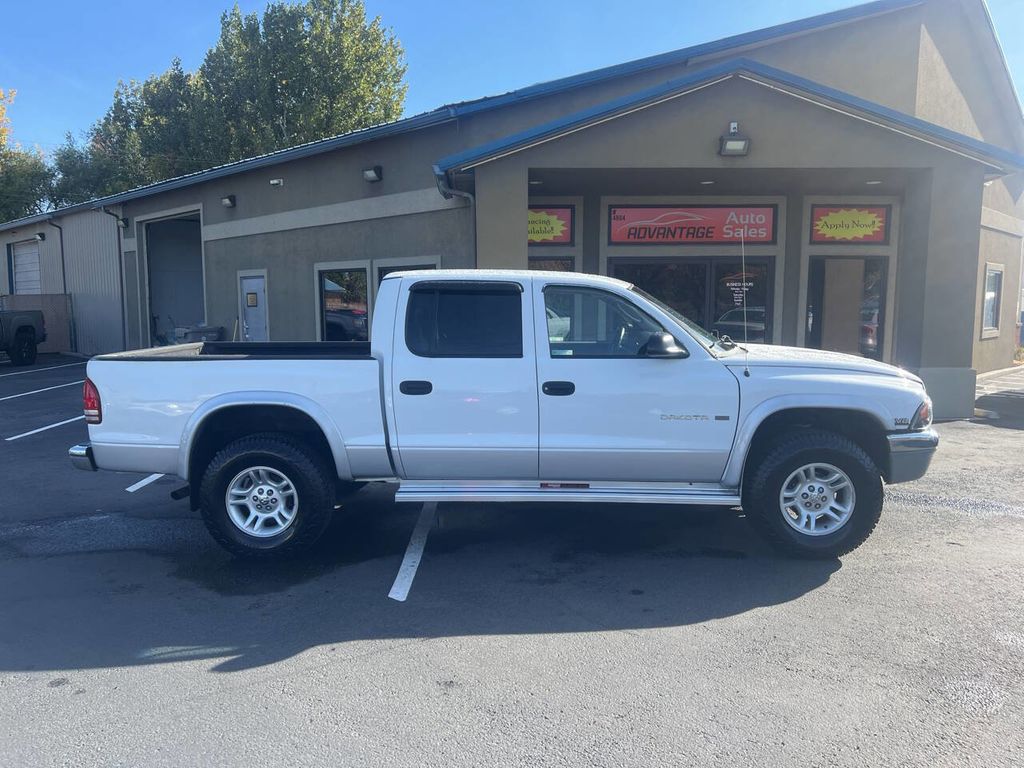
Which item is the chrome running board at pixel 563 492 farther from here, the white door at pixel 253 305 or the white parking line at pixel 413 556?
the white door at pixel 253 305

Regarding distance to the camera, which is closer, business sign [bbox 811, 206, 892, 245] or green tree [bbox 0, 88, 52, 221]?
business sign [bbox 811, 206, 892, 245]

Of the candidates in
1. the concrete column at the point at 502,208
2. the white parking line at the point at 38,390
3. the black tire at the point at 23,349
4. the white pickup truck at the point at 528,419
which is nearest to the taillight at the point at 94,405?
the white pickup truck at the point at 528,419

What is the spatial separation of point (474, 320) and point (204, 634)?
263cm

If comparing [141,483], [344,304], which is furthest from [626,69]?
[141,483]

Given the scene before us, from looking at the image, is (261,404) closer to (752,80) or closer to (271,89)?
(752,80)

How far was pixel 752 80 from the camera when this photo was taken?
31.6 feet

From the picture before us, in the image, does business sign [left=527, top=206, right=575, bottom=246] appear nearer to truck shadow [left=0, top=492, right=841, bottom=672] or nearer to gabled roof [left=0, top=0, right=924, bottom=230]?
gabled roof [left=0, top=0, right=924, bottom=230]

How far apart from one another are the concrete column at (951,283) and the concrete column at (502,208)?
551cm

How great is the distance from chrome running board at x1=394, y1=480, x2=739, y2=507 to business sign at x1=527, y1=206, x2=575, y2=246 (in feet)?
26.3

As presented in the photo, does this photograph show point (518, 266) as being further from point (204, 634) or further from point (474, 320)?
point (204, 634)

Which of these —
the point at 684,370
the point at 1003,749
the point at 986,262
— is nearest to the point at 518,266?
the point at 684,370

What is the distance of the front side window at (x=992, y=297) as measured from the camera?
15797mm

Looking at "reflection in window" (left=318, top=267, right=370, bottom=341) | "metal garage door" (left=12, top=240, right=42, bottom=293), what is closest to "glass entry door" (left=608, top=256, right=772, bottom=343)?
"reflection in window" (left=318, top=267, right=370, bottom=341)

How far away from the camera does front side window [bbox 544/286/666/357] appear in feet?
17.5
